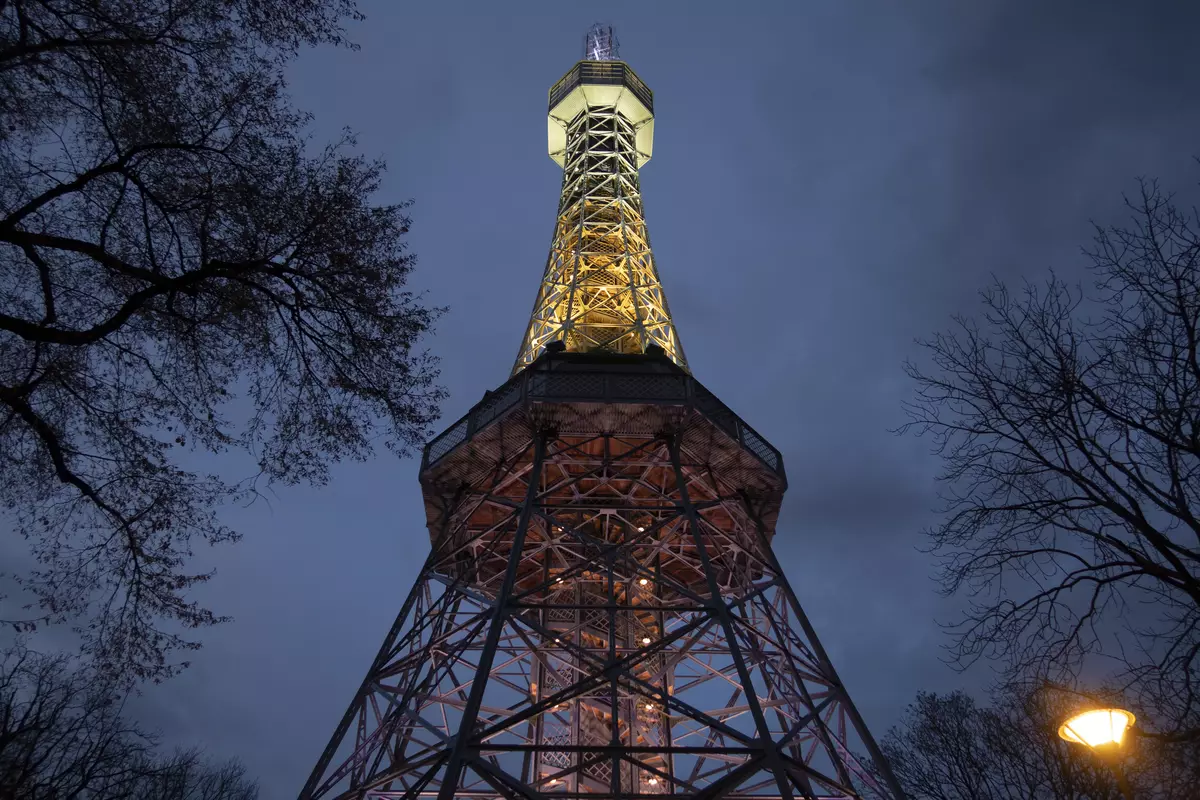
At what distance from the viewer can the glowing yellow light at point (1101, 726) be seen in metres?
6.51

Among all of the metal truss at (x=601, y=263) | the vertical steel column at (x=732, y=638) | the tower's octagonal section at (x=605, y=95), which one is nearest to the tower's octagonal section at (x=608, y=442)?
the vertical steel column at (x=732, y=638)

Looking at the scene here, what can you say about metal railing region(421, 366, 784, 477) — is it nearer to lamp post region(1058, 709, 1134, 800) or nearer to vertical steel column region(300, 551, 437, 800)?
vertical steel column region(300, 551, 437, 800)

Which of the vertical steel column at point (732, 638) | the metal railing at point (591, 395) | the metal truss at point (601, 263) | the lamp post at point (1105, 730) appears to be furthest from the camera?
the metal truss at point (601, 263)

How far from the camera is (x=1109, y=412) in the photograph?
770cm

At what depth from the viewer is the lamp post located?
6.49 metres

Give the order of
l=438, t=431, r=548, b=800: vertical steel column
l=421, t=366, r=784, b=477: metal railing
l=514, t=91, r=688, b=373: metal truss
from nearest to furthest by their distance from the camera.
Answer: l=438, t=431, r=548, b=800: vertical steel column → l=421, t=366, r=784, b=477: metal railing → l=514, t=91, r=688, b=373: metal truss

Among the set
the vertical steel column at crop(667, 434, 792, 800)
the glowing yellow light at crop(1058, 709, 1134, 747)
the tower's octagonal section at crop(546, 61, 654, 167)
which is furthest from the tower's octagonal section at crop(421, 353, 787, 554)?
the tower's octagonal section at crop(546, 61, 654, 167)

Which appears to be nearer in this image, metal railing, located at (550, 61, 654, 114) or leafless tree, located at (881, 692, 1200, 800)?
leafless tree, located at (881, 692, 1200, 800)

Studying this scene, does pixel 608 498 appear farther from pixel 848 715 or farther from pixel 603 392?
pixel 848 715

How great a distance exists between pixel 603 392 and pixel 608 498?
9.14 feet

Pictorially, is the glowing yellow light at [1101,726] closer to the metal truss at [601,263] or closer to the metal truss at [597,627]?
the metal truss at [597,627]

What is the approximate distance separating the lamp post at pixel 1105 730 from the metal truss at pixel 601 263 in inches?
637

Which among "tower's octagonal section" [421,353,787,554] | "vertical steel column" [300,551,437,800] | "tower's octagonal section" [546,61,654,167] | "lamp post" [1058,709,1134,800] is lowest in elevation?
"lamp post" [1058,709,1134,800]

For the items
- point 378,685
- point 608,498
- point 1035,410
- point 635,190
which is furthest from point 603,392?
point 635,190
